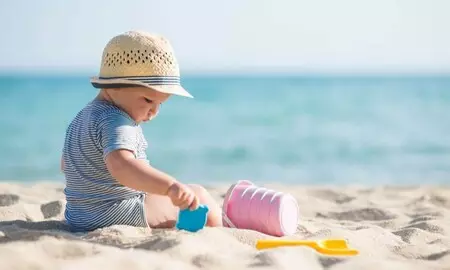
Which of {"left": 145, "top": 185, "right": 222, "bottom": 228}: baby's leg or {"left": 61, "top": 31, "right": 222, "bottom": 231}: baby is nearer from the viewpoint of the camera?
{"left": 61, "top": 31, "right": 222, "bottom": 231}: baby

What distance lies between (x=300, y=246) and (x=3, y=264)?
3.49 feet

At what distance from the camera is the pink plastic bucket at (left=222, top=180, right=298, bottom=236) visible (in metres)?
3.52

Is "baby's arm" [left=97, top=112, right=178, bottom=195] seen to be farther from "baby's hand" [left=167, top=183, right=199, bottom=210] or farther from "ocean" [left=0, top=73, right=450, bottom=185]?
"ocean" [left=0, top=73, right=450, bottom=185]

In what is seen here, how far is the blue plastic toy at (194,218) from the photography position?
128 inches

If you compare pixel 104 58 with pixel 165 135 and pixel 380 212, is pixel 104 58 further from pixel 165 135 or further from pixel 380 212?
pixel 165 135

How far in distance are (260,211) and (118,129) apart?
70 centimetres

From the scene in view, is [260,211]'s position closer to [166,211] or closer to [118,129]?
[166,211]

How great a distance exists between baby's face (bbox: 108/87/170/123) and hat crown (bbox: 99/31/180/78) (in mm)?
74

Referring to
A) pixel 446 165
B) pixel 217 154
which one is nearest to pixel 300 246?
pixel 446 165

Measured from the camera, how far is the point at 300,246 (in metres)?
3.09

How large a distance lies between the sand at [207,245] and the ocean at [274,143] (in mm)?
4699

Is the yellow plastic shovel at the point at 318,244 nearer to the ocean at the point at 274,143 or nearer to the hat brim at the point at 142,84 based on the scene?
the hat brim at the point at 142,84

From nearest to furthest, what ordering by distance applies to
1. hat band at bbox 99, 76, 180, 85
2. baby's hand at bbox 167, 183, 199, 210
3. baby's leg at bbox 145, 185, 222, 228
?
baby's hand at bbox 167, 183, 199, 210
hat band at bbox 99, 76, 180, 85
baby's leg at bbox 145, 185, 222, 228

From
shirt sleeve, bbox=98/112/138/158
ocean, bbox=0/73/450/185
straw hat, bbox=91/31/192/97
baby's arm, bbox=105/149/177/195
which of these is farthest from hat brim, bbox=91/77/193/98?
ocean, bbox=0/73/450/185
